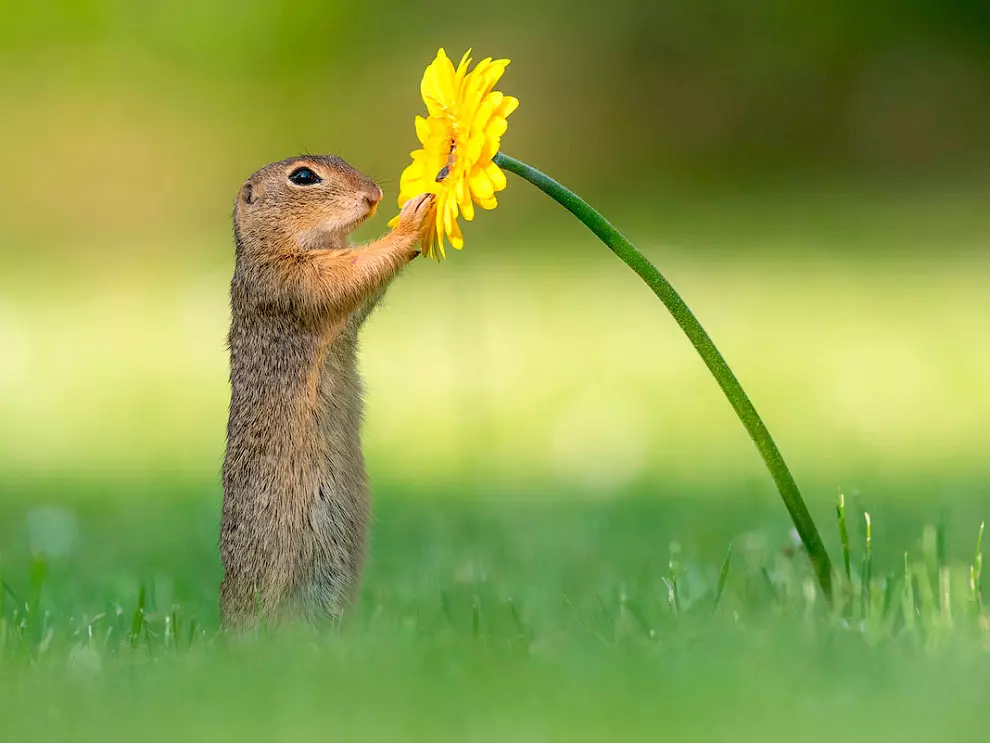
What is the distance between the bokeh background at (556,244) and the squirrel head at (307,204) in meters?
1.93

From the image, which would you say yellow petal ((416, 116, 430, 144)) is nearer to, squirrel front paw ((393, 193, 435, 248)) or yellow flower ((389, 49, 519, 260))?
yellow flower ((389, 49, 519, 260))

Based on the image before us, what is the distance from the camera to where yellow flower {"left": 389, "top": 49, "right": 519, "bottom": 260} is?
3230mm

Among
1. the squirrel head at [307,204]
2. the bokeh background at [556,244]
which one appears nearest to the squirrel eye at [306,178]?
the squirrel head at [307,204]

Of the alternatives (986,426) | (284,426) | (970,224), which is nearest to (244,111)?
(970,224)

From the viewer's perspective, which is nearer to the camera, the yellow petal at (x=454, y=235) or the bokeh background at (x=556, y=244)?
the yellow petal at (x=454, y=235)

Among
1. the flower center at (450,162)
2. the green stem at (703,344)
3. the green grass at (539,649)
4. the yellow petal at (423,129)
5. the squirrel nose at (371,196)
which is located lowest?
the green grass at (539,649)

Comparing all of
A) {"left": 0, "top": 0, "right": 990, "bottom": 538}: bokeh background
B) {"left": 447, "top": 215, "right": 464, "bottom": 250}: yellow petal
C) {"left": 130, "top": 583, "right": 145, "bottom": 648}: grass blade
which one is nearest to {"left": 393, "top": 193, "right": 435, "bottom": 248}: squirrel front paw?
{"left": 447, "top": 215, "right": 464, "bottom": 250}: yellow petal

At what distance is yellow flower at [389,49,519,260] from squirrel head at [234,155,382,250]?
59cm

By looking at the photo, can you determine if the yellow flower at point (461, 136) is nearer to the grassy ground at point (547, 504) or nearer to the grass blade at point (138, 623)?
the grassy ground at point (547, 504)

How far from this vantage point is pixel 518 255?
46.8 ft

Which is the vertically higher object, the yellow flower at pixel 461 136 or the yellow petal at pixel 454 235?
the yellow flower at pixel 461 136

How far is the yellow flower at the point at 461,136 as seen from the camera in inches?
127

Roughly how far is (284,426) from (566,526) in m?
2.02

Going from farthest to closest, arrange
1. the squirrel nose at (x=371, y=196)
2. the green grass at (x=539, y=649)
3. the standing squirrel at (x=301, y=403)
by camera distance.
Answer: the squirrel nose at (x=371, y=196) → the standing squirrel at (x=301, y=403) → the green grass at (x=539, y=649)
